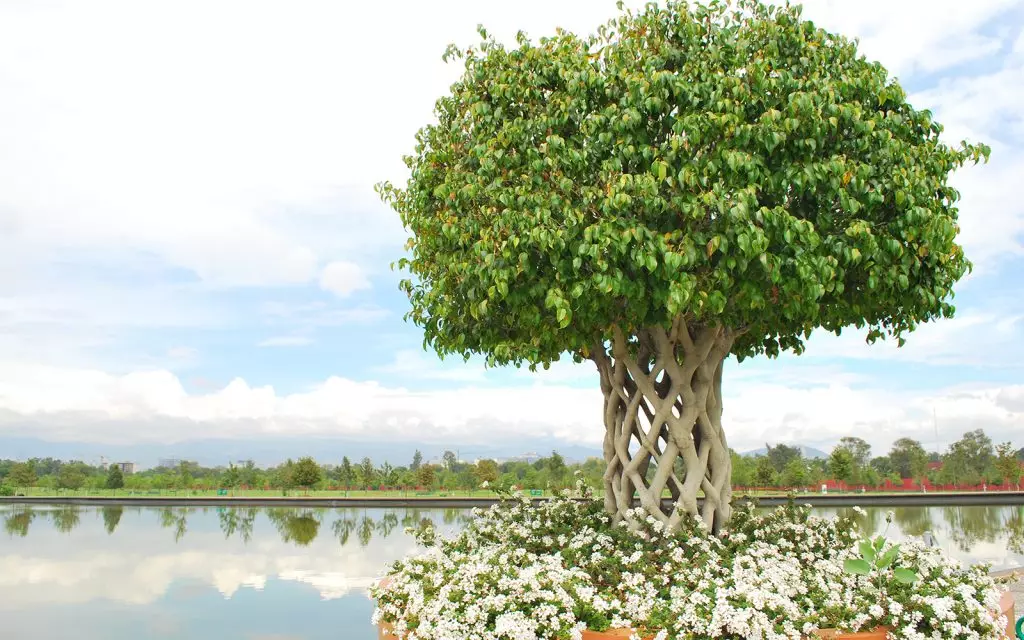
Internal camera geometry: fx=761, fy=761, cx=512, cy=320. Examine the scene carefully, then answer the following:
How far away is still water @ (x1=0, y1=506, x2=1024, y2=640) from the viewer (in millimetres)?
7562

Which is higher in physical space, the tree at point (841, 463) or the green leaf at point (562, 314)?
the green leaf at point (562, 314)

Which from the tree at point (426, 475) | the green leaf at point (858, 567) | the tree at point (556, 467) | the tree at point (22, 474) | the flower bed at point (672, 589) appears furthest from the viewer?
the tree at point (22, 474)

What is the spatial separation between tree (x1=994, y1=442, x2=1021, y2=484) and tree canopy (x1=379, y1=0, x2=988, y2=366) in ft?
74.3

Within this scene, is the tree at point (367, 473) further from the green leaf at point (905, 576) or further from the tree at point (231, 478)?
the green leaf at point (905, 576)

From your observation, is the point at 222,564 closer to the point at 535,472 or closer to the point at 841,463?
the point at 535,472

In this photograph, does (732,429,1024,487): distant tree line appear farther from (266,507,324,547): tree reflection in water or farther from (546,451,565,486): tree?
(266,507,324,547): tree reflection in water

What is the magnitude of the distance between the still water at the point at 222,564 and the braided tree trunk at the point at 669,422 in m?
1.97

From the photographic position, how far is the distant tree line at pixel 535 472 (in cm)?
2411

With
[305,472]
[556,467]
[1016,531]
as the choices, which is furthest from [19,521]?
[1016,531]

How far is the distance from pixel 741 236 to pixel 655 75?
1.33 m

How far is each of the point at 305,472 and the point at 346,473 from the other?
3.04 meters

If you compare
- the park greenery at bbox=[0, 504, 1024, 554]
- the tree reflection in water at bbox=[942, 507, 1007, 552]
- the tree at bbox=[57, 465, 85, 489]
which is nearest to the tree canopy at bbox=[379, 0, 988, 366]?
the park greenery at bbox=[0, 504, 1024, 554]

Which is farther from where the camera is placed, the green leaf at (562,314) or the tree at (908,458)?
the tree at (908,458)

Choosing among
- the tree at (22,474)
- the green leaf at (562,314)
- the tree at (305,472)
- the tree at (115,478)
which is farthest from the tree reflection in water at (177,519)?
the green leaf at (562,314)
